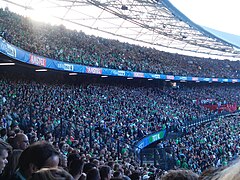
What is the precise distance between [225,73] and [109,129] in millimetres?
38828

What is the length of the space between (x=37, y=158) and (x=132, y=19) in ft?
117

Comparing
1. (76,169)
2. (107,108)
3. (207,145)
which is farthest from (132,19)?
(76,169)

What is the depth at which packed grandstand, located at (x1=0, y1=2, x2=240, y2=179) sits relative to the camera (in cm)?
1315

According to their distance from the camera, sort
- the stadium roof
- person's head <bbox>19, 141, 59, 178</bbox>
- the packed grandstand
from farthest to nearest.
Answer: the stadium roof, the packed grandstand, person's head <bbox>19, 141, 59, 178</bbox>

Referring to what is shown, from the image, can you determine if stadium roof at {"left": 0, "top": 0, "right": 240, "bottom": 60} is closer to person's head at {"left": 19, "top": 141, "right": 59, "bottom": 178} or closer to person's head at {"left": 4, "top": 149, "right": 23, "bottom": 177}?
person's head at {"left": 4, "top": 149, "right": 23, "bottom": 177}

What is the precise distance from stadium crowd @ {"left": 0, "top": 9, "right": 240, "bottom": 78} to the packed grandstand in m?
0.10

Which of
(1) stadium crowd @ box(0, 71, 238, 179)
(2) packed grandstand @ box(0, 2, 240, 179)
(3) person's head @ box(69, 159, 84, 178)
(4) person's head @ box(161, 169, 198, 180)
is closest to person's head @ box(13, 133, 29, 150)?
(2) packed grandstand @ box(0, 2, 240, 179)

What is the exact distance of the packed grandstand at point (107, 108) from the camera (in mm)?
13148

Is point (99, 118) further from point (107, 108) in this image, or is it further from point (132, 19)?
point (132, 19)

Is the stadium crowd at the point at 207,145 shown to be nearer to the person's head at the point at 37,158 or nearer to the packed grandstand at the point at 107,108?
the packed grandstand at the point at 107,108

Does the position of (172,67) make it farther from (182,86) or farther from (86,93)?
(86,93)

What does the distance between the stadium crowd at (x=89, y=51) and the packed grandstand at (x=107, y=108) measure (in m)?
0.10

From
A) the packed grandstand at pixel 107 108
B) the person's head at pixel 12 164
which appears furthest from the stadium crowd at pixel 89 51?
the person's head at pixel 12 164

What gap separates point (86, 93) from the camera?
88.5 ft
